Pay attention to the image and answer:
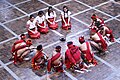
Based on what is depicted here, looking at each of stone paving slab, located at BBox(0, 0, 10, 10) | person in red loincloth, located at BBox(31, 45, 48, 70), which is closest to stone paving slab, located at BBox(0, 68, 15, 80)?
person in red loincloth, located at BBox(31, 45, 48, 70)

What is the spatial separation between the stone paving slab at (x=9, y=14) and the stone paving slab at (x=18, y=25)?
0.36 metres

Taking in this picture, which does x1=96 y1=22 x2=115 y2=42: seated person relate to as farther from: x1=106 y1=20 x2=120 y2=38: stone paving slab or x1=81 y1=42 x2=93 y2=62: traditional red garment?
x1=81 y1=42 x2=93 y2=62: traditional red garment

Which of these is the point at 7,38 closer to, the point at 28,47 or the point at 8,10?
the point at 28,47

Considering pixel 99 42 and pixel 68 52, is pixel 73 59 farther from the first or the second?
pixel 99 42

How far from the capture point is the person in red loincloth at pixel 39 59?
745 cm

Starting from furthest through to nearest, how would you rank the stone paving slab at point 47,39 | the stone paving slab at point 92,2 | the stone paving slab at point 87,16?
the stone paving slab at point 92,2, the stone paving slab at point 87,16, the stone paving slab at point 47,39

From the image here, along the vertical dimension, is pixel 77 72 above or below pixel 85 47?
below

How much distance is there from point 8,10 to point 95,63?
4547mm

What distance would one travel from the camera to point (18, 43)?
7.84 m

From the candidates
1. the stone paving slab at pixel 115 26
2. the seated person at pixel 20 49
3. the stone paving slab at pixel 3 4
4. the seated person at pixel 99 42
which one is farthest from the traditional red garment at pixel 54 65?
the stone paving slab at pixel 3 4

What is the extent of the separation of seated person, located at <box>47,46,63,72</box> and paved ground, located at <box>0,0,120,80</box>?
0.65 ft

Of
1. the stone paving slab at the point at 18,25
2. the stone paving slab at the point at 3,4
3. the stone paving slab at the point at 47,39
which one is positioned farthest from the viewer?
the stone paving slab at the point at 3,4

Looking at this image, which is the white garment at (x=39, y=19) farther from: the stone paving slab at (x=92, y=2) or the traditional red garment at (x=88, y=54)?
the stone paving slab at (x=92, y=2)

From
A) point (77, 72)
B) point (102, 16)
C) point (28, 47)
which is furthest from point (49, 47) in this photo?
point (102, 16)
